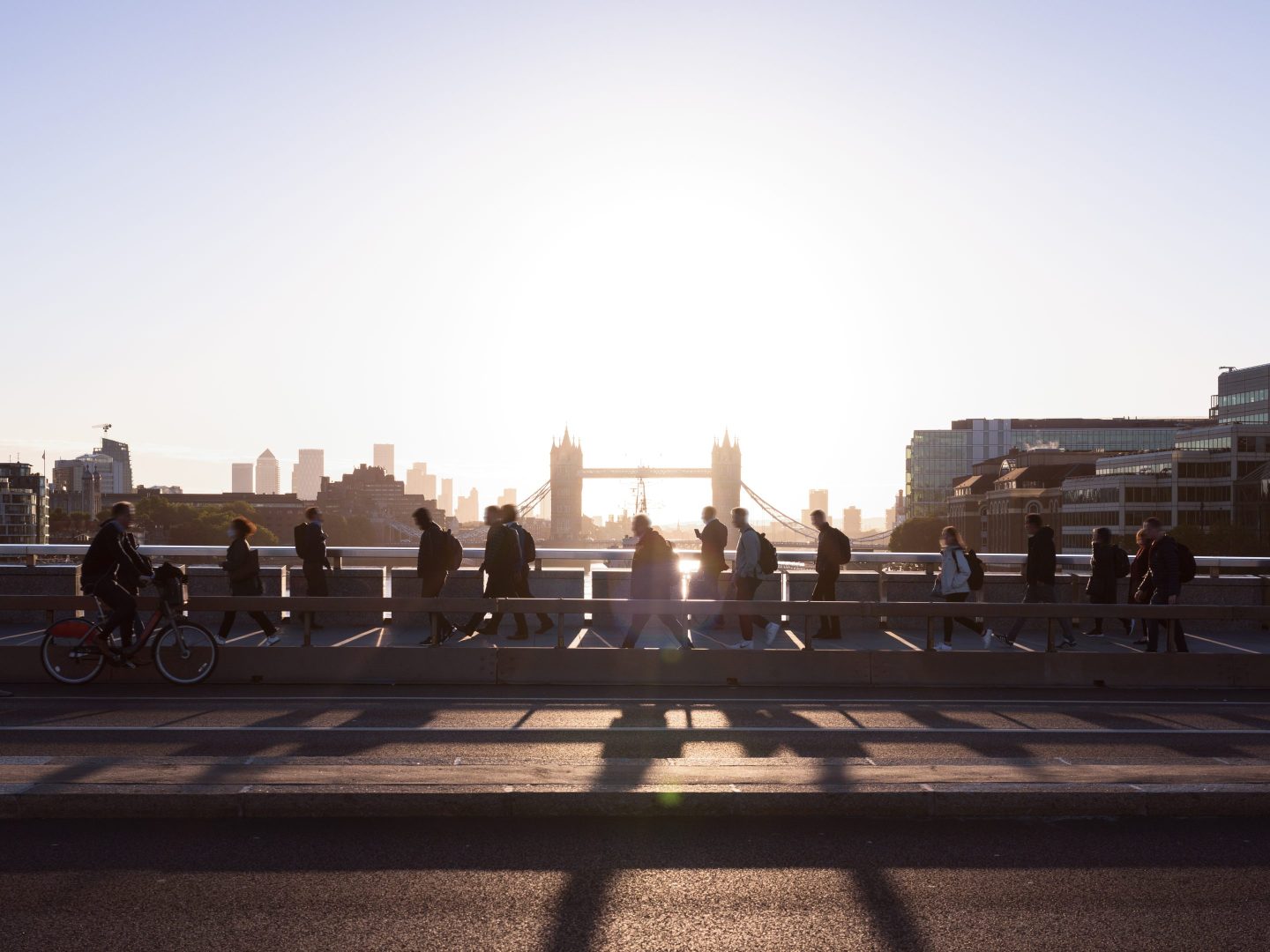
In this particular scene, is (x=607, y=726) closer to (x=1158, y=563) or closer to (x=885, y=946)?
(x=885, y=946)

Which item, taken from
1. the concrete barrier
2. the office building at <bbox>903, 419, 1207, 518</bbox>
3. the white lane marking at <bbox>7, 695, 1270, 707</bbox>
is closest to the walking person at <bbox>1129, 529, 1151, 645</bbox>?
the white lane marking at <bbox>7, 695, 1270, 707</bbox>

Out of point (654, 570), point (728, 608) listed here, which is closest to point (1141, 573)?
point (728, 608)

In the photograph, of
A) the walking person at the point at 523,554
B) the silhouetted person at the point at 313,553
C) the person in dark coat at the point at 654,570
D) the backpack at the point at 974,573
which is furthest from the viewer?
the silhouetted person at the point at 313,553

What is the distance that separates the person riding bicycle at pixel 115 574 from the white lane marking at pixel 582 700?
0.86m

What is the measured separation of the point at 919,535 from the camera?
5891 inches

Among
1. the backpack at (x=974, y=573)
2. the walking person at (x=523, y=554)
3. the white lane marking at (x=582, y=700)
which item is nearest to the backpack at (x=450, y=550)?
the walking person at (x=523, y=554)

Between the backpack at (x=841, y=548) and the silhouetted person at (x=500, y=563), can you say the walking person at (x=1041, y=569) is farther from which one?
the silhouetted person at (x=500, y=563)

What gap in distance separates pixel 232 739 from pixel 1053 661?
9.30 meters

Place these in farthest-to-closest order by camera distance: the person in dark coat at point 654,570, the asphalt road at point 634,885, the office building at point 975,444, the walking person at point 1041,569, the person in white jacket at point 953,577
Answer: the office building at point 975,444 < the walking person at point 1041,569 < the person in white jacket at point 953,577 < the person in dark coat at point 654,570 < the asphalt road at point 634,885

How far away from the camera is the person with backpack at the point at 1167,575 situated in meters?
16.8

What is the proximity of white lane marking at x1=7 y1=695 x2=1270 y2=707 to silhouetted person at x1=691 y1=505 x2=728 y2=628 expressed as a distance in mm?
4936

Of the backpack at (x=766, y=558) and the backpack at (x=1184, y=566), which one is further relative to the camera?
the backpack at (x=766, y=558)

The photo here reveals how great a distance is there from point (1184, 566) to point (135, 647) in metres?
12.7

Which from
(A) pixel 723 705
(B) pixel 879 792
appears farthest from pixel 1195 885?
(A) pixel 723 705
